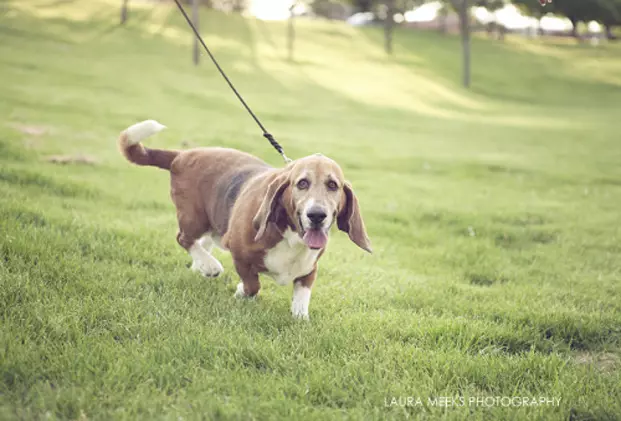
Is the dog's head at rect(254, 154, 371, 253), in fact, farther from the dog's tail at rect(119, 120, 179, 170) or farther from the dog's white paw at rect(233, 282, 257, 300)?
the dog's tail at rect(119, 120, 179, 170)

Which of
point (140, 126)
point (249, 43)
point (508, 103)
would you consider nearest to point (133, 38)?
→ point (249, 43)

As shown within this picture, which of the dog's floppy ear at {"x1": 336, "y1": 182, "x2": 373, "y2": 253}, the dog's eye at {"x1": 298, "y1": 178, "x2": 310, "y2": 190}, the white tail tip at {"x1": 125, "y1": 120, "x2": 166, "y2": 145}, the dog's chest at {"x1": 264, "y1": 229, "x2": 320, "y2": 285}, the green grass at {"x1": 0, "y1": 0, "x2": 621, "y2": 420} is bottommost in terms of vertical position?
the green grass at {"x1": 0, "y1": 0, "x2": 621, "y2": 420}

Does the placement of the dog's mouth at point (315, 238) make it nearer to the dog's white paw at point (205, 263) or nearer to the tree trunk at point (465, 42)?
the dog's white paw at point (205, 263)

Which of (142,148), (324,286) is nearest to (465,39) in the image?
(324,286)

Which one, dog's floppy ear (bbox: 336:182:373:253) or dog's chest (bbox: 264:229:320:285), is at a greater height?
dog's floppy ear (bbox: 336:182:373:253)

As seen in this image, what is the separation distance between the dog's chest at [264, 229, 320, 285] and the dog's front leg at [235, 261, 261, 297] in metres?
0.20

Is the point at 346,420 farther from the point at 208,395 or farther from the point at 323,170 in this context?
the point at 323,170

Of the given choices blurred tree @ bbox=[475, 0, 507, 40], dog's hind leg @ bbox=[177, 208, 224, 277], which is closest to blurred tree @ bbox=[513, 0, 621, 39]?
blurred tree @ bbox=[475, 0, 507, 40]

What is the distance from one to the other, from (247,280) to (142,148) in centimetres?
199

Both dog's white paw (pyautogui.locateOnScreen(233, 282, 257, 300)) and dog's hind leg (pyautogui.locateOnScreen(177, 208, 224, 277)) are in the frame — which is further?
dog's hind leg (pyautogui.locateOnScreen(177, 208, 224, 277))

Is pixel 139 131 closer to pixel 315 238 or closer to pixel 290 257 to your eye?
pixel 290 257

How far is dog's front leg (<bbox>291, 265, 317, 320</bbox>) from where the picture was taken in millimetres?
4953

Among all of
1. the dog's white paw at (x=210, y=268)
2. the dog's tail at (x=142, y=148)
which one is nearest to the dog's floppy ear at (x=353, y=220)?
the dog's white paw at (x=210, y=268)

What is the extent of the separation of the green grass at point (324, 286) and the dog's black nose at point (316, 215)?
0.91 meters
